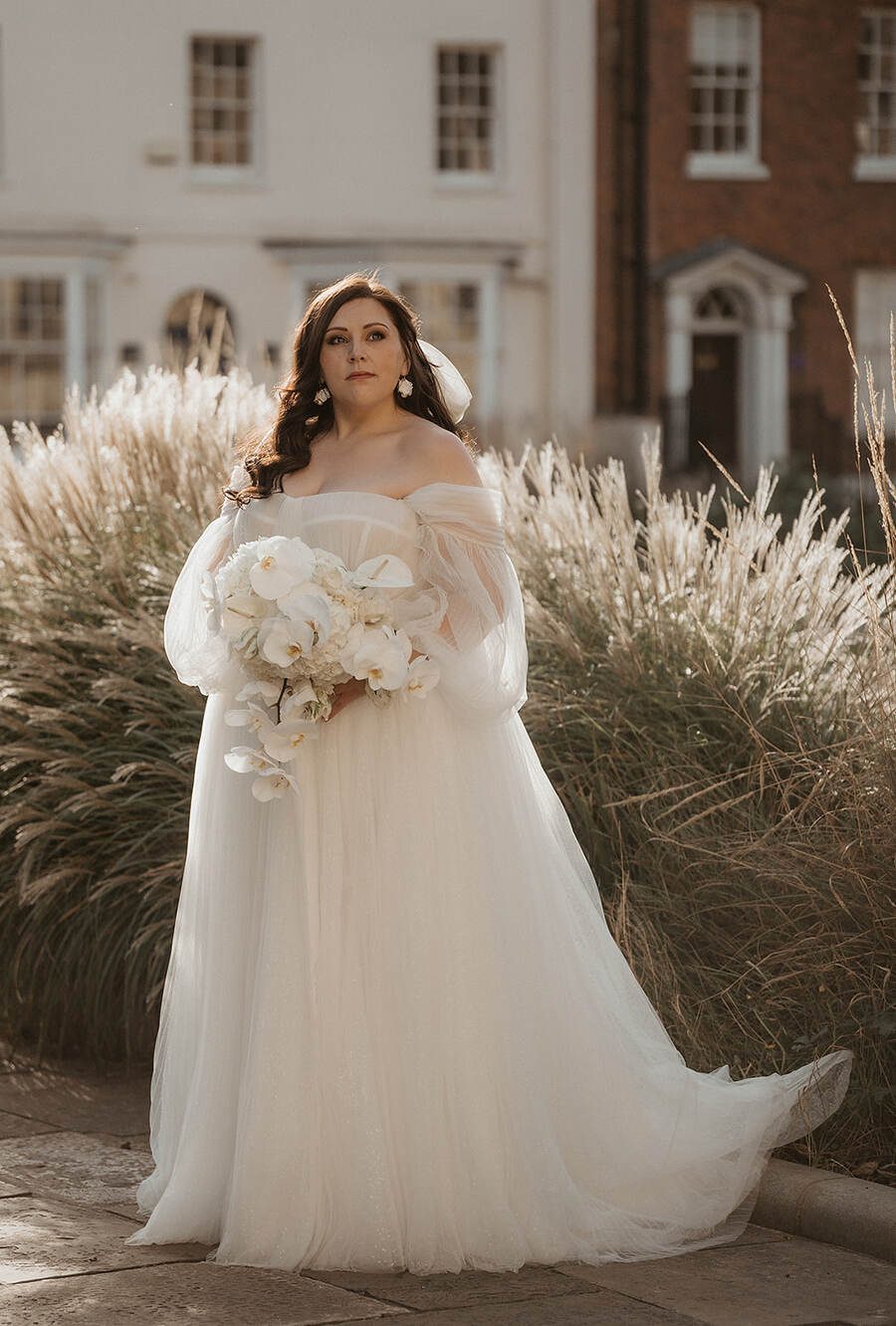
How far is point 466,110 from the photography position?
90.1 ft

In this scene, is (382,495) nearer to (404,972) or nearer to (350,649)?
(350,649)

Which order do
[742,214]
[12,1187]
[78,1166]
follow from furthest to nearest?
1. [742,214]
2. [78,1166]
3. [12,1187]

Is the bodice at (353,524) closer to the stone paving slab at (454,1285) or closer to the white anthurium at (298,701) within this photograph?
the white anthurium at (298,701)

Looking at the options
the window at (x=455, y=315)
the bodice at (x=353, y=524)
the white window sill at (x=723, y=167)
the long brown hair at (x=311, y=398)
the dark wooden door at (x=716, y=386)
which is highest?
the white window sill at (x=723, y=167)

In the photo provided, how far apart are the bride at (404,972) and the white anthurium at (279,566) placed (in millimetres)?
228

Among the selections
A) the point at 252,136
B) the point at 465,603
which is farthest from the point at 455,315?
the point at 465,603

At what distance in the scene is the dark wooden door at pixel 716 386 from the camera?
1136 inches

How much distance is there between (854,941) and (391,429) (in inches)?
70.6

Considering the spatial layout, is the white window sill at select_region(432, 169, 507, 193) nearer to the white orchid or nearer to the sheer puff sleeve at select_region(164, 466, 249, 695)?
the sheer puff sleeve at select_region(164, 466, 249, 695)

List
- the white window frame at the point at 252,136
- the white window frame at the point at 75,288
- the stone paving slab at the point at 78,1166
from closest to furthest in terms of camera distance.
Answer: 1. the stone paving slab at the point at 78,1166
2. the white window frame at the point at 75,288
3. the white window frame at the point at 252,136

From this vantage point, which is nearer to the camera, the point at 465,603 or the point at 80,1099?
the point at 465,603

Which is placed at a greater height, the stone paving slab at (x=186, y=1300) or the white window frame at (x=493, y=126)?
the white window frame at (x=493, y=126)

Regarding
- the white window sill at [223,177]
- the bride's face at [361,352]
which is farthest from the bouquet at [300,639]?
the white window sill at [223,177]

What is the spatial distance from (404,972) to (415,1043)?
160 mm
